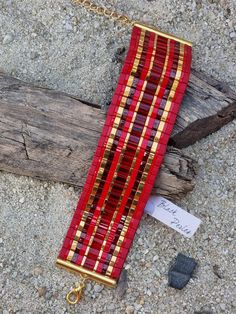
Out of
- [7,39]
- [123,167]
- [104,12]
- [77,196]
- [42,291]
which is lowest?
[42,291]

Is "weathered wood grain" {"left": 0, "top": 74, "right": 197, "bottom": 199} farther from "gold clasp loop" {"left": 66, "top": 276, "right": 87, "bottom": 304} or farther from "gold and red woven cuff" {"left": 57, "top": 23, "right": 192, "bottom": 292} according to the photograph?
"gold clasp loop" {"left": 66, "top": 276, "right": 87, "bottom": 304}

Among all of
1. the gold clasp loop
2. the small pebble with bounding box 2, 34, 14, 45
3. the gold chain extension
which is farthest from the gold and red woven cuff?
the small pebble with bounding box 2, 34, 14, 45

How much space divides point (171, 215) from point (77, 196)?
31 centimetres

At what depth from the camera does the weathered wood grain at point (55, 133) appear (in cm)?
210

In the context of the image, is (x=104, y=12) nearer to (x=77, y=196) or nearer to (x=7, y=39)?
(x=7, y=39)

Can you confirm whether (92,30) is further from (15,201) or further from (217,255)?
(217,255)

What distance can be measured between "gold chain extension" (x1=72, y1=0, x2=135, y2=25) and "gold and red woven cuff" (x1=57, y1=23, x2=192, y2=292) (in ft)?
0.76

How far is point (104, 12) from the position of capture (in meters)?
2.36

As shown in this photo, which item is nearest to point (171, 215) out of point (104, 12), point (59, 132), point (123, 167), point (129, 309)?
point (123, 167)

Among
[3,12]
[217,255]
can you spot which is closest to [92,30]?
[3,12]

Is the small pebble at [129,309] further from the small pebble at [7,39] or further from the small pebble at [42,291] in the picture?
the small pebble at [7,39]

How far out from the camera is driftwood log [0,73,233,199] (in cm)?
210

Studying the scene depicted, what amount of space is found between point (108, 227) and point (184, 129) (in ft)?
1.29

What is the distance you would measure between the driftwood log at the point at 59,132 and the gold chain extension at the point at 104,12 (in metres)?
0.40
